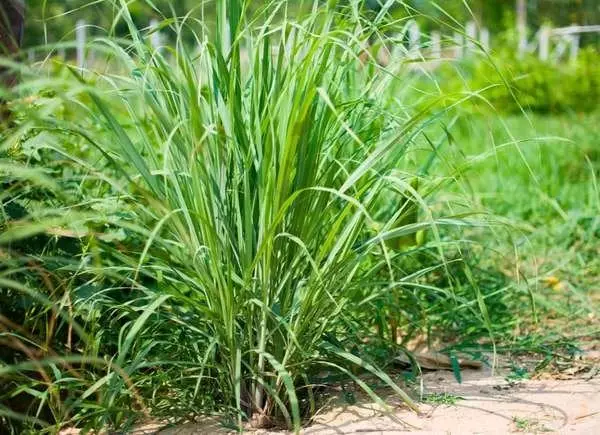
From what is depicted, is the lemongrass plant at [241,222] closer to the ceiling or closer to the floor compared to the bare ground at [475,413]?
closer to the ceiling

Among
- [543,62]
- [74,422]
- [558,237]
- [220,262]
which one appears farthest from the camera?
[543,62]

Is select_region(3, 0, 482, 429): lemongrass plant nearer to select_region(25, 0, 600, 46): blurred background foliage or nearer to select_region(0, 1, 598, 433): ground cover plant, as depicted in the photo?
select_region(0, 1, 598, 433): ground cover plant

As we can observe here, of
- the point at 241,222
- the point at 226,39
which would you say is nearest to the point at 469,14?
the point at 226,39

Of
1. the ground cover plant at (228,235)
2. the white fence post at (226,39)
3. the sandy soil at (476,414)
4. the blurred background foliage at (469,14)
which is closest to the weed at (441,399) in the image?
the sandy soil at (476,414)

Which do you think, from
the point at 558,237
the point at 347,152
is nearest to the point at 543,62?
the point at 558,237

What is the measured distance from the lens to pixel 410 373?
2467 mm

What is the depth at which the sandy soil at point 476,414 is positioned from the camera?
211 cm

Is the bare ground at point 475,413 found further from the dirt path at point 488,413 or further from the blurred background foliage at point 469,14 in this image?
the blurred background foliage at point 469,14

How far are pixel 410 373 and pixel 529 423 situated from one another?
419 mm

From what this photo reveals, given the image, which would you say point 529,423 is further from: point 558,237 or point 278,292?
point 558,237

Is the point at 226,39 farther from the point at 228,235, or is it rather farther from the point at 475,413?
the point at 475,413

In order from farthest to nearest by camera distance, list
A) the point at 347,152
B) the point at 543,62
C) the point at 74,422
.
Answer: the point at 543,62 < the point at 347,152 < the point at 74,422

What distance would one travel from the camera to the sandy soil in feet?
6.93

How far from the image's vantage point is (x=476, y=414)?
2.21m
